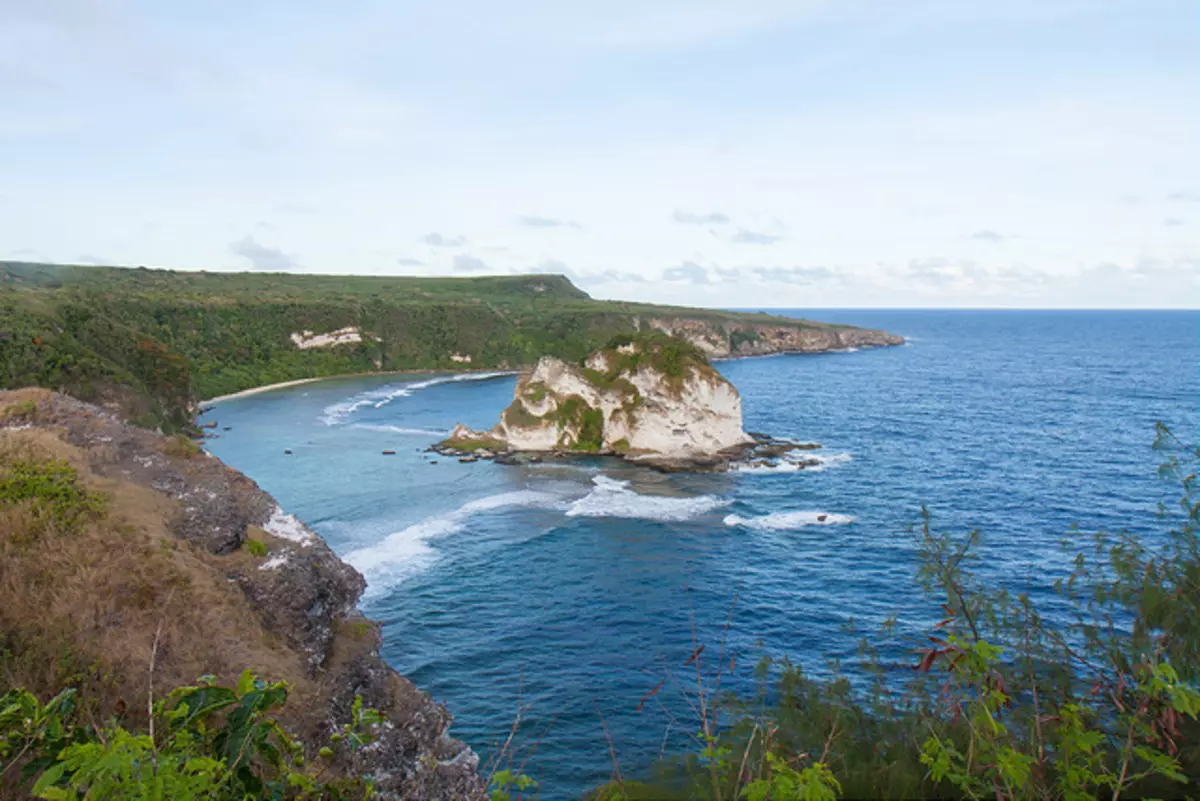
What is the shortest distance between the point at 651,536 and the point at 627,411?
2674cm

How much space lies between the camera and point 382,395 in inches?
4781

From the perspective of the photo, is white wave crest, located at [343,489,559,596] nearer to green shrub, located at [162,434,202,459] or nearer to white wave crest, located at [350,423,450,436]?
green shrub, located at [162,434,202,459]

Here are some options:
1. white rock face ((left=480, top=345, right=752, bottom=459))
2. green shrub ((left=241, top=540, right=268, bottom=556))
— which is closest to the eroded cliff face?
white rock face ((left=480, top=345, right=752, bottom=459))

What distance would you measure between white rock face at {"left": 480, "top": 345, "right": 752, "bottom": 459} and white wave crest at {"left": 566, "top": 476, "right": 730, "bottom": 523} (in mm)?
12898

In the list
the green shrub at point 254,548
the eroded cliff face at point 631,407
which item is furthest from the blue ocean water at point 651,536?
the green shrub at point 254,548

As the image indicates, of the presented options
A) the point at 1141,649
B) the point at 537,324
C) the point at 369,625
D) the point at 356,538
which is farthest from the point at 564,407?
the point at 537,324

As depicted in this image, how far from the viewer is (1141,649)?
34.2 feet

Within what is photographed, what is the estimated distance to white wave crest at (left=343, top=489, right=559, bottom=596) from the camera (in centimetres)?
4244

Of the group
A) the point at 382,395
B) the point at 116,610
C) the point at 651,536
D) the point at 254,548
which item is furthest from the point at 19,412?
the point at 382,395

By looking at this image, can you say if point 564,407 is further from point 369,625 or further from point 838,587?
point 369,625

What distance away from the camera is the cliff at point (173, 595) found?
14094mm

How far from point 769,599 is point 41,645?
1282 inches

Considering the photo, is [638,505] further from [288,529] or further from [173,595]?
[173,595]

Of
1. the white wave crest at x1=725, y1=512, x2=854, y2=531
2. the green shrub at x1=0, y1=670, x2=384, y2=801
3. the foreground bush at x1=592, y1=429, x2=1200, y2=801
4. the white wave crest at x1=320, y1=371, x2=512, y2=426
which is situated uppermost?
the green shrub at x1=0, y1=670, x2=384, y2=801
